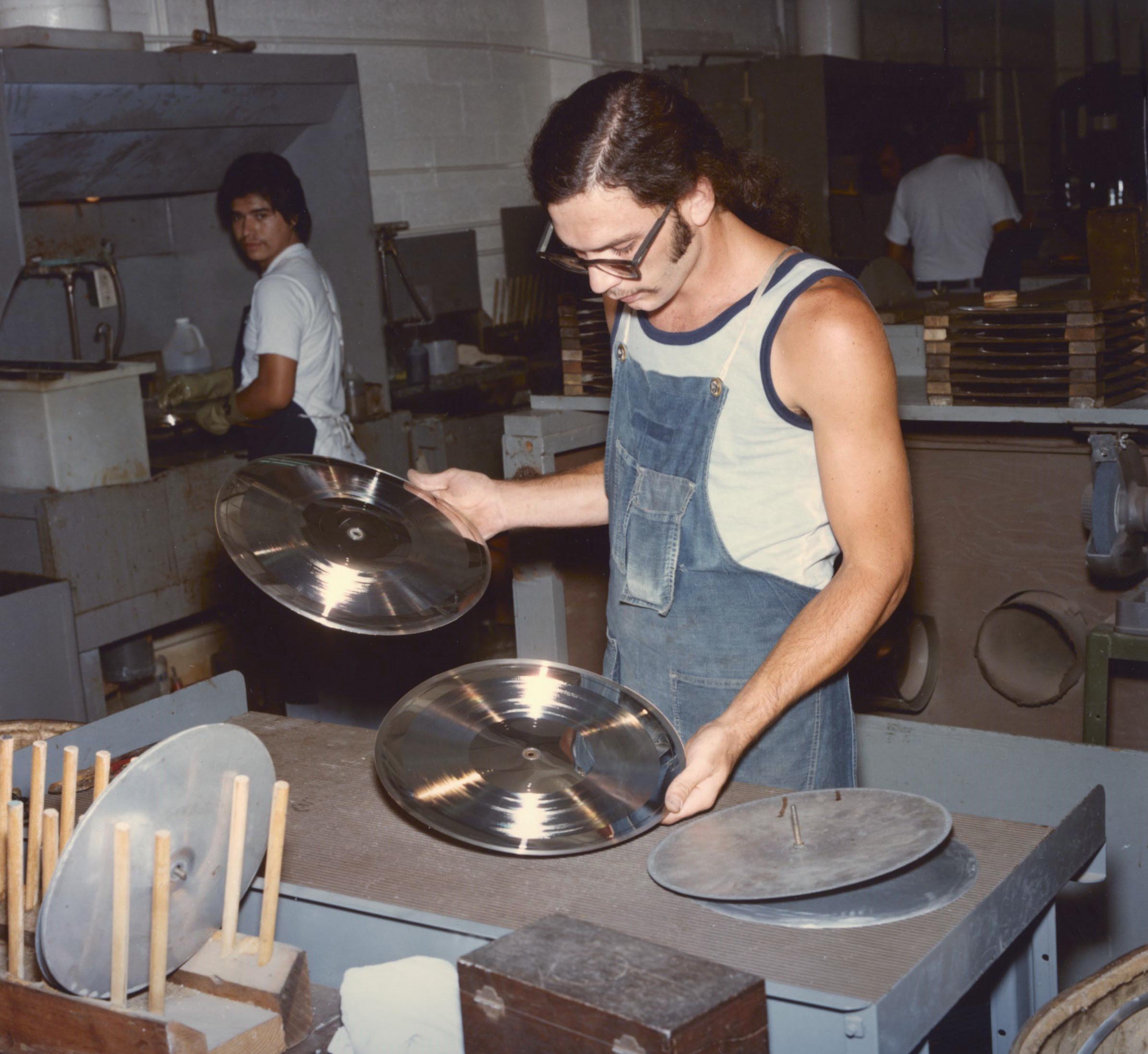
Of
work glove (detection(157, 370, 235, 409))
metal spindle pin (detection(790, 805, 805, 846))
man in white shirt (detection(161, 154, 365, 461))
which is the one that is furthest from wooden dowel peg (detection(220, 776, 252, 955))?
work glove (detection(157, 370, 235, 409))

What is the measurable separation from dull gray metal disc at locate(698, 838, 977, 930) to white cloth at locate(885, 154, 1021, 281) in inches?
172

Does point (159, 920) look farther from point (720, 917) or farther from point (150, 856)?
point (720, 917)

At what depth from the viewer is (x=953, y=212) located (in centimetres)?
502

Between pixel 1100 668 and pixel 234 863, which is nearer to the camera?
pixel 234 863

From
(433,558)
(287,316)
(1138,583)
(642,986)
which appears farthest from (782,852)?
→ (287,316)

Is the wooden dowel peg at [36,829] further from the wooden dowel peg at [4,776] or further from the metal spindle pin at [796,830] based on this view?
the metal spindle pin at [796,830]

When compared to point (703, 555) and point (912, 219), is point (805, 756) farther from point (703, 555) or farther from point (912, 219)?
point (912, 219)

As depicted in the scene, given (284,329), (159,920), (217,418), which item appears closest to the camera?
(159,920)

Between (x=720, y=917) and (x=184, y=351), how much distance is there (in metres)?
3.05

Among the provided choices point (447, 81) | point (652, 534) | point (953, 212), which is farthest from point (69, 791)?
point (953, 212)

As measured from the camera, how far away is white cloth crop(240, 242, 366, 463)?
2.90 metres

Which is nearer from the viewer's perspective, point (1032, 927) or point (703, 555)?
point (1032, 927)

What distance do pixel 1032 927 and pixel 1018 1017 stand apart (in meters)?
0.09

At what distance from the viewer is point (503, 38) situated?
5051 mm
